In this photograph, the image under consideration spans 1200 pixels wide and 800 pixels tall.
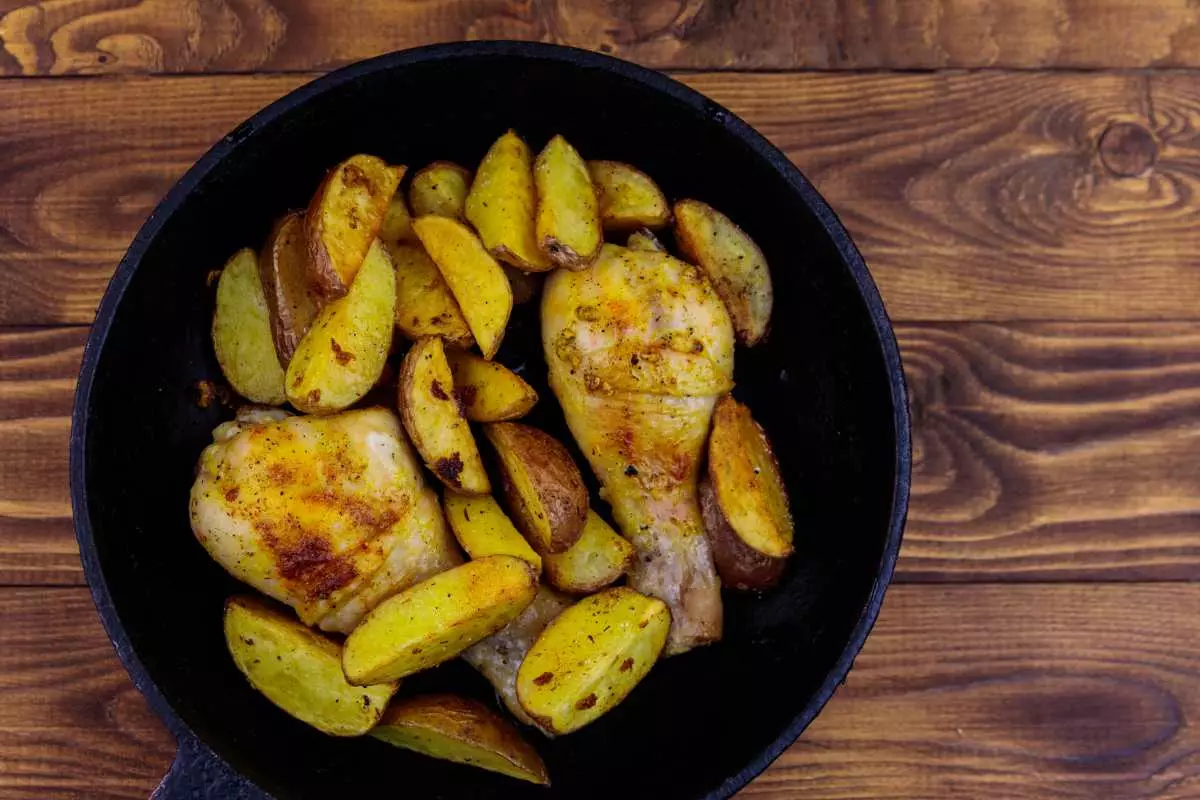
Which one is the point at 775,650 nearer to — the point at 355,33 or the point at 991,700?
the point at 991,700

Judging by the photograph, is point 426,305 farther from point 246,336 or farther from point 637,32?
point 637,32

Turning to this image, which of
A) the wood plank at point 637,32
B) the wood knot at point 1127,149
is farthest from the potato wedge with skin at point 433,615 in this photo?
the wood knot at point 1127,149

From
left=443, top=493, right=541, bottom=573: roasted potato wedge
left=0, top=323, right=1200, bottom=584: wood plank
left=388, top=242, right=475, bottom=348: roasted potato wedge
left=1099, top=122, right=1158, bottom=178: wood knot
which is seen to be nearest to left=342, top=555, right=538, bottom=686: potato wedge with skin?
left=443, top=493, right=541, bottom=573: roasted potato wedge

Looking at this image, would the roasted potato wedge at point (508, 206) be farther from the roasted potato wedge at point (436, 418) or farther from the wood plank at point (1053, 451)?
the wood plank at point (1053, 451)

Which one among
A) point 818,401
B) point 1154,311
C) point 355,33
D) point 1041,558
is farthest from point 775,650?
point 355,33

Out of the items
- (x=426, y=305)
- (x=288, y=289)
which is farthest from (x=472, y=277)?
(x=288, y=289)

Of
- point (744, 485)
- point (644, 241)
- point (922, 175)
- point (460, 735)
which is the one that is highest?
point (922, 175)

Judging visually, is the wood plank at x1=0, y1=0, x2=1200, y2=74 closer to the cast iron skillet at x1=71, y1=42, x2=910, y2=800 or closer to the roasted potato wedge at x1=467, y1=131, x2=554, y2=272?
the cast iron skillet at x1=71, y1=42, x2=910, y2=800

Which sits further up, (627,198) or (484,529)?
(627,198)
